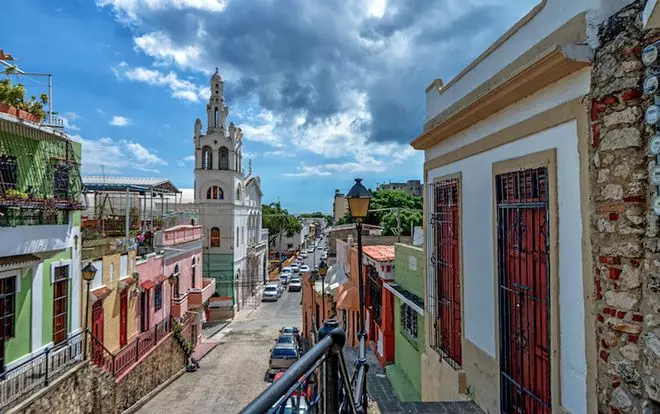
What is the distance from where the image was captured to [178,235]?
68.3 feet

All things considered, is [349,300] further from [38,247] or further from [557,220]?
[557,220]

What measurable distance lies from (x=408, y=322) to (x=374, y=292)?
3.20 meters

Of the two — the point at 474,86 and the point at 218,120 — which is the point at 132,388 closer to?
the point at 474,86

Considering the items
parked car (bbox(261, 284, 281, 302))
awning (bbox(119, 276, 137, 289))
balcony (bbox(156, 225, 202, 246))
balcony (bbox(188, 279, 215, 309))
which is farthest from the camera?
parked car (bbox(261, 284, 281, 302))

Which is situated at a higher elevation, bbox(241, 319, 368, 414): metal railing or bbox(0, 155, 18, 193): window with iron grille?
bbox(0, 155, 18, 193): window with iron grille

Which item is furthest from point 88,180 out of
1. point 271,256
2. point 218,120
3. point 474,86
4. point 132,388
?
point 271,256

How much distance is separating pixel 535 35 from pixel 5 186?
10529mm

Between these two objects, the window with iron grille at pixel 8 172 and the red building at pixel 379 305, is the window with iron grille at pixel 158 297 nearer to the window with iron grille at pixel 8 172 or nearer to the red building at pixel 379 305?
the window with iron grille at pixel 8 172

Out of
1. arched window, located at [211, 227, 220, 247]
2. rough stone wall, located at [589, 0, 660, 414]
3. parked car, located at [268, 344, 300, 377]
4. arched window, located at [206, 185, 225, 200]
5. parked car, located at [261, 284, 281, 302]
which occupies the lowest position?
parked car, located at [261, 284, 281, 302]

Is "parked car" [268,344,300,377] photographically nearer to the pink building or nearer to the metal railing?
the pink building

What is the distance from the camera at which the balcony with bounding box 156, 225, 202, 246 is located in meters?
19.0

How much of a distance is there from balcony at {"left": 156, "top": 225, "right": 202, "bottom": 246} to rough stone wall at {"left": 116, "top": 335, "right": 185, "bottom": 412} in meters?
4.39

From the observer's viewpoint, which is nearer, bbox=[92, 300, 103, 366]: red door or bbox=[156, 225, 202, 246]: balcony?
bbox=[92, 300, 103, 366]: red door

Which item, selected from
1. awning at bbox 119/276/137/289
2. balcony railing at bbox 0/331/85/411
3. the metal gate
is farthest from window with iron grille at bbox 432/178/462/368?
awning at bbox 119/276/137/289
